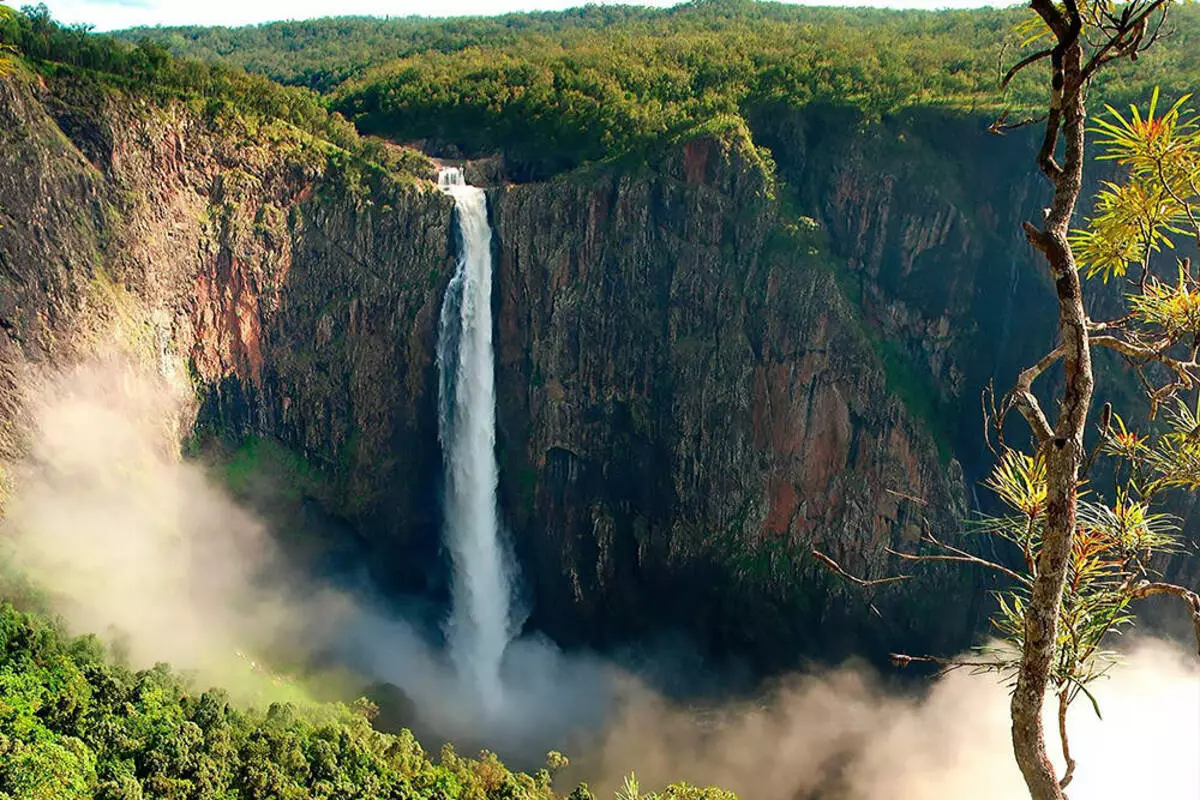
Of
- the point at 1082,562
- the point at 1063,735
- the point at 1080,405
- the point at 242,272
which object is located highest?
the point at 1080,405

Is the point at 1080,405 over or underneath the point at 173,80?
underneath

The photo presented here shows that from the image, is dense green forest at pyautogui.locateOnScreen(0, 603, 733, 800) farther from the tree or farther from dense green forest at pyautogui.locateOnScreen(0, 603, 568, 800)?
the tree

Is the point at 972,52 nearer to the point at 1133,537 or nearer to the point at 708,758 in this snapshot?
the point at 708,758

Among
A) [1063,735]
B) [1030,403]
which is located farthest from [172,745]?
[1030,403]

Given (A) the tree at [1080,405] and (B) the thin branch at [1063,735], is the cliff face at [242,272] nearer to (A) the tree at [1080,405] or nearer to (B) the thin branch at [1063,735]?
(A) the tree at [1080,405]

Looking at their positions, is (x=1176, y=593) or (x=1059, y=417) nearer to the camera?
(x=1059, y=417)

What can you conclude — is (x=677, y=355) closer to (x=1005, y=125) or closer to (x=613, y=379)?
(x=613, y=379)
